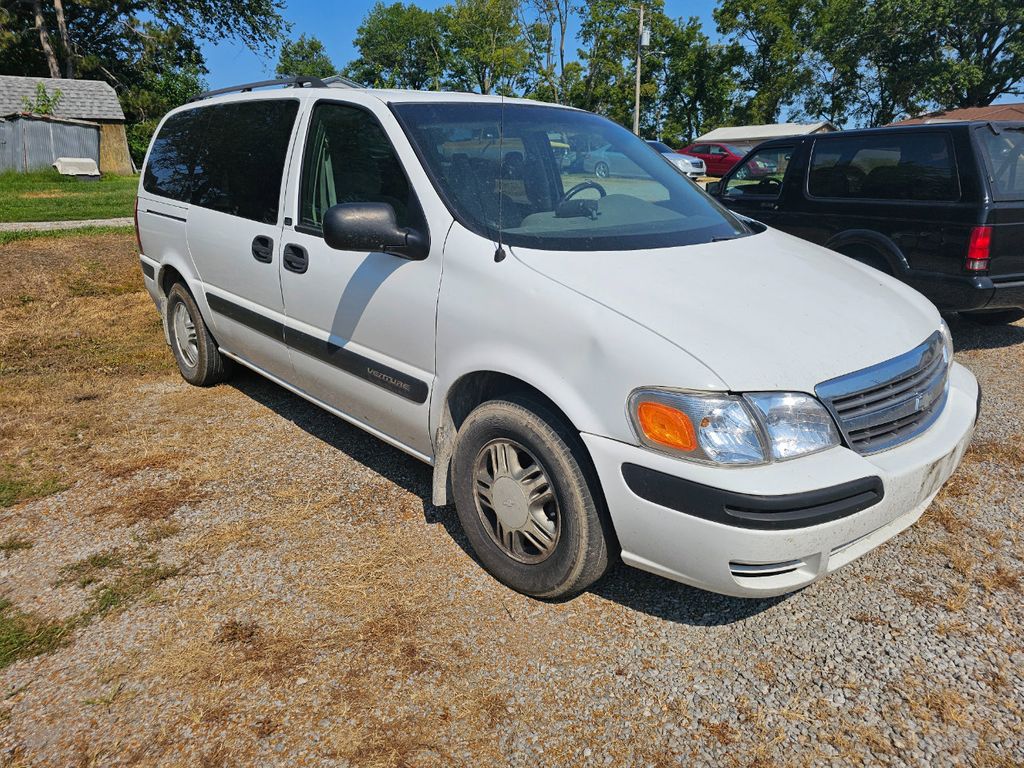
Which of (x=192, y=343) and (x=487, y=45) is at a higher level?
(x=487, y=45)

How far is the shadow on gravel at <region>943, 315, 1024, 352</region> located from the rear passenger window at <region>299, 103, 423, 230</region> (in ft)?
16.0

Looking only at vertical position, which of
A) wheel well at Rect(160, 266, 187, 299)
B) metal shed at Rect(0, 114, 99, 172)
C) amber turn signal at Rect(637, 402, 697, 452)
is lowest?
amber turn signal at Rect(637, 402, 697, 452)

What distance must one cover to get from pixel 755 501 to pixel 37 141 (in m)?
28.1

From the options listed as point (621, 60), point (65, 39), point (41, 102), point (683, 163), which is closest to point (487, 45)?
point (621, 60)

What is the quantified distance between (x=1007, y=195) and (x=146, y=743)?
20.0 ft

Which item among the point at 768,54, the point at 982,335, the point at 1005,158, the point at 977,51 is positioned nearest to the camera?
the point at 1005,158

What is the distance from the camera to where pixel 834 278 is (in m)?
2.99

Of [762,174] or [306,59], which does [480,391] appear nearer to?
[762,174]

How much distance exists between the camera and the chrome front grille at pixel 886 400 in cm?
233

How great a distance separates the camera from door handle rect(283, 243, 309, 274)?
3.53 m

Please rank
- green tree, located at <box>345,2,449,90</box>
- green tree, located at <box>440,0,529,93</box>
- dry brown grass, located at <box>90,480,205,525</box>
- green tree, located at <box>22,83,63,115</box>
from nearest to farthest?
dry brown grass, located at <box>90,480,205,525</box> < green tree, located at <box>22,83,63,115</box> < green tree, located at <box>440,0,529,93</box> < green tree, located at <box>345,2,449,90</box>

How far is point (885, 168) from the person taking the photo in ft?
19.7

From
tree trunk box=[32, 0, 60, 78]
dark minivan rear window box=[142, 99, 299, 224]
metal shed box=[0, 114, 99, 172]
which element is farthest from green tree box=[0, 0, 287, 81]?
dark minivan rear window box=[142, 99, 299, 224]

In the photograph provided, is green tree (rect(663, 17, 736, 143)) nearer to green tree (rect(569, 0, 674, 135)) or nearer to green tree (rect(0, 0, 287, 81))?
green tree (rect(569, 0, 674, 135))
